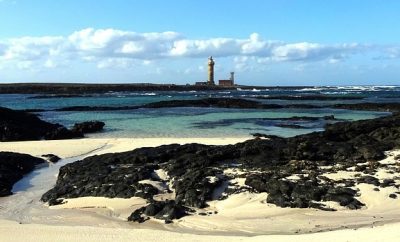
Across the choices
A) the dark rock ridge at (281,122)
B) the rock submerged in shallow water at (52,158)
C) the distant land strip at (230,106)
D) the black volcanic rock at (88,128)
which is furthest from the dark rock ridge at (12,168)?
the distant land strip at (230,106)

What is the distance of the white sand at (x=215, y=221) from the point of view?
→ 25.9ft

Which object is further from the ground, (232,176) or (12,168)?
(232,176)

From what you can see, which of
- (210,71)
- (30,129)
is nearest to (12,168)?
(30,129)

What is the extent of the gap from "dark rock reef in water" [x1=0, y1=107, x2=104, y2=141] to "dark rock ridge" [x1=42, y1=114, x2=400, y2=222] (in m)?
9.56

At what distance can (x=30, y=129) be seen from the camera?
23.6m

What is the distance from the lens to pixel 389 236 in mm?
6898

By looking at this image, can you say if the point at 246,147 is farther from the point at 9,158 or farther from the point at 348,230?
the point at 9,158

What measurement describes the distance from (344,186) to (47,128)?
1865 centimetres

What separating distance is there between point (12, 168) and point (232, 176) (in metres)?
6.51

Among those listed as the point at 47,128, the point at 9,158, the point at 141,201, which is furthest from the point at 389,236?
the point at 47,128

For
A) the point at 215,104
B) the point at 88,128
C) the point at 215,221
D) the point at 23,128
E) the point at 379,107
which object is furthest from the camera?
the point at 215,104

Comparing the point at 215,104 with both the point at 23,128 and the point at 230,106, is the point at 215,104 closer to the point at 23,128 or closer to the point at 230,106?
the point at 230,106

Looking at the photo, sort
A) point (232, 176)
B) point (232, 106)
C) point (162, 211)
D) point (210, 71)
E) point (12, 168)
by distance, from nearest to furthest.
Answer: point (162, 211) < point (232, 176) < point (12, 168) < point (232, 106) < point (210, 71)

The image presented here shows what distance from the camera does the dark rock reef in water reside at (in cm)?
2211
